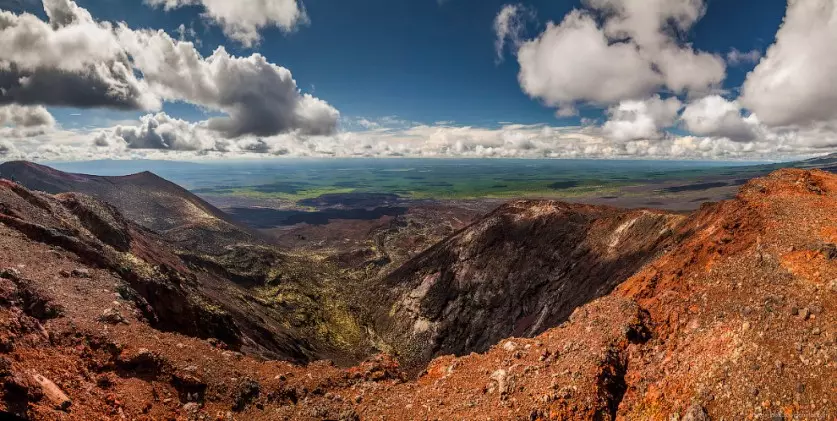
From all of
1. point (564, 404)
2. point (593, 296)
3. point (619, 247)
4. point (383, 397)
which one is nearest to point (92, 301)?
point (383, 397)

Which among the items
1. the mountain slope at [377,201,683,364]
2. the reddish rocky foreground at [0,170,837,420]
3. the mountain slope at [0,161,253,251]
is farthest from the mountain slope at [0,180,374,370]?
the mountain slope at [0,161,253,251]

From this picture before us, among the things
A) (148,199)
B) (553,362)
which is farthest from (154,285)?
(148,199)

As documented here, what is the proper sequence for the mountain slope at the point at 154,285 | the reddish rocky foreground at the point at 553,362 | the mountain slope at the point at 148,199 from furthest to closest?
the mountain slope at the point at 148,199 < the mountain slope at the point at 154,285 < the reddish rocky foreground at the point at 553,362

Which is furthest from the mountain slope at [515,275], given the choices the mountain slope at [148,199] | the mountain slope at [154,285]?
the mountain slope at [148,199]

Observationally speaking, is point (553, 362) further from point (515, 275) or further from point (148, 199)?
point (148, 199)

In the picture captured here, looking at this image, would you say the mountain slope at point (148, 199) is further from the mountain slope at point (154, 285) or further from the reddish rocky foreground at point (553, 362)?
the reddish rocky foreground at point (553, 362)
